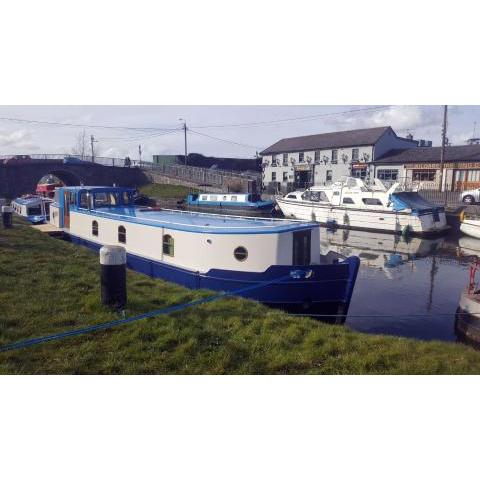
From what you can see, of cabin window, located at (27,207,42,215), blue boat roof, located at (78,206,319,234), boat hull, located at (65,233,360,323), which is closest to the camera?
boat hull, located at (65,233,360,323)

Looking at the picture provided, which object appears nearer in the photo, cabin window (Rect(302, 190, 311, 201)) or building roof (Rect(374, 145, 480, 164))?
cabin window (Rect(302, 190, 311, 201))

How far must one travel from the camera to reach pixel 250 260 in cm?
1065

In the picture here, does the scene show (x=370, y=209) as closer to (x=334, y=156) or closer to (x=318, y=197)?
(x=318, y=197)

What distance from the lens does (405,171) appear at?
1656 inches

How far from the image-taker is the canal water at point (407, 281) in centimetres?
1098

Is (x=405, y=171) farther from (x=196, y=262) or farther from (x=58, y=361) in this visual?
(x=58, y=361)

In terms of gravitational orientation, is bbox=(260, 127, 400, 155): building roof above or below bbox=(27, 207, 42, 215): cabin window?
above

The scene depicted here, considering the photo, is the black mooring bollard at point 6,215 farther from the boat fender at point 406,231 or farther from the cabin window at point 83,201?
the boat fender at point 406,231

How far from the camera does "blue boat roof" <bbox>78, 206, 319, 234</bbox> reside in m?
10.9

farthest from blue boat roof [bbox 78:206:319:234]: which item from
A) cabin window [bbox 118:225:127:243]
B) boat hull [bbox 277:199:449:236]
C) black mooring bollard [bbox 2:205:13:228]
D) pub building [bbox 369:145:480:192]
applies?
pub building [bbox 369:145:480:192]

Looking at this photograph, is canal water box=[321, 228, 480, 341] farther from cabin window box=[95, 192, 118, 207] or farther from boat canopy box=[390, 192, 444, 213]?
cabin window box=[95, 192, 118, 207]

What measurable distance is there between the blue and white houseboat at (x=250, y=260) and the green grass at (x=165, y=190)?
35.0m

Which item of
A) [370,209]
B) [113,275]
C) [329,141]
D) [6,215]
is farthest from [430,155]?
[113,275]

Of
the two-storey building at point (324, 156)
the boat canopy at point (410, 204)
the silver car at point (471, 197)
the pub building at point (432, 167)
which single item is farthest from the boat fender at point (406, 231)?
the two-storey building at point (324, 156)
